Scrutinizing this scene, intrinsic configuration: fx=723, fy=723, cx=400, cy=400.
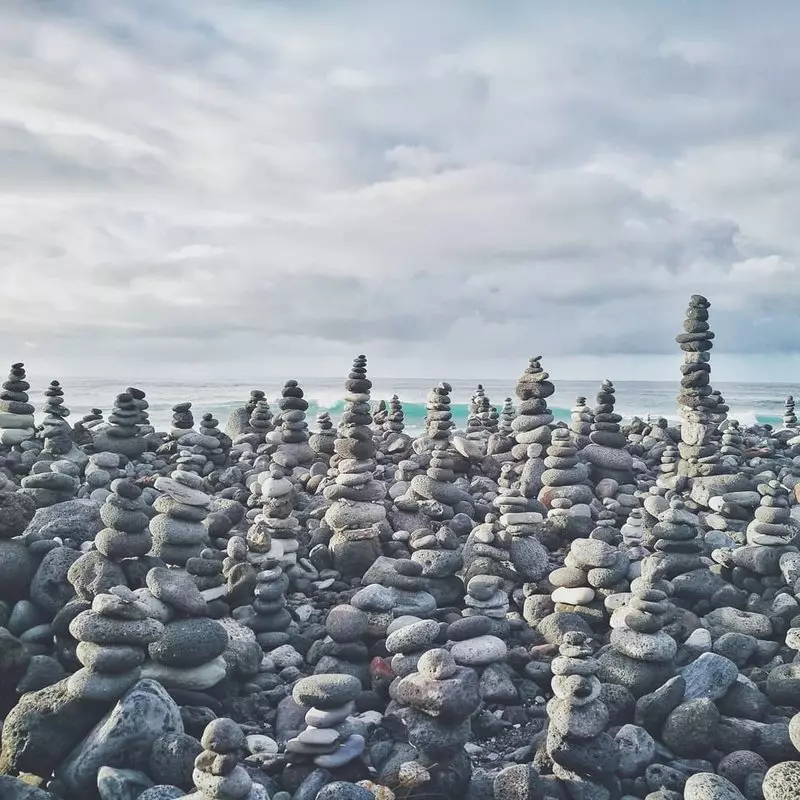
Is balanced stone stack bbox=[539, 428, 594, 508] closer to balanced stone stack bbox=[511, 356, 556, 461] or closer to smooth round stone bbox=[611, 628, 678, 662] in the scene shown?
balanced stone stack bbox=[511, 356, 556, 461]

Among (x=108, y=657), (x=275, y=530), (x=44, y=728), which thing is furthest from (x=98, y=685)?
(x=275, y=530)

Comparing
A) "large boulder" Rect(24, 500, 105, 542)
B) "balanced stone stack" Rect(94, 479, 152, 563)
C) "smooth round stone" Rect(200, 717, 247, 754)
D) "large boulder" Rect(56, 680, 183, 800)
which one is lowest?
"large boulder" Rect(56, 680, 183, 800)

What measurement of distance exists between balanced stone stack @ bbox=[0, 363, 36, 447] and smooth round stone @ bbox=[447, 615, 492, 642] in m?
12.8

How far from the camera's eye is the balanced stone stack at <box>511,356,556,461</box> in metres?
14.2

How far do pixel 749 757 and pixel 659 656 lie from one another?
3.79 ft

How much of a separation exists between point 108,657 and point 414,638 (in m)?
2.62

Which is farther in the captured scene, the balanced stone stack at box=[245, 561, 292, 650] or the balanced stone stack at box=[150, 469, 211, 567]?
the balanced stone stack at box=[150, 469, 211, 567]

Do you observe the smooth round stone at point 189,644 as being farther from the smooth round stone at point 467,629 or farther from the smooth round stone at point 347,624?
the smooth round stone at point 467,629

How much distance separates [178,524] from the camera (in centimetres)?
825

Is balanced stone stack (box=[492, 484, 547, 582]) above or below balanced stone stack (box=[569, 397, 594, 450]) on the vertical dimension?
below

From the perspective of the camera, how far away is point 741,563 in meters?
9.17

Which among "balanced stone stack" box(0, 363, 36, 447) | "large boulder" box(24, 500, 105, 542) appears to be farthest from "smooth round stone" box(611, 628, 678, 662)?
"balanced stone stack" box(0, 363, 36, 447)

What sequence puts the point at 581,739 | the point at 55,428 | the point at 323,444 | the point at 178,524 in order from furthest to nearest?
1. the point at 55,428
2. the point at 323,444
3. the point at 178,524
4. the point at 581,739

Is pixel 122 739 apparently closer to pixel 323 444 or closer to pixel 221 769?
pixel 221 769
